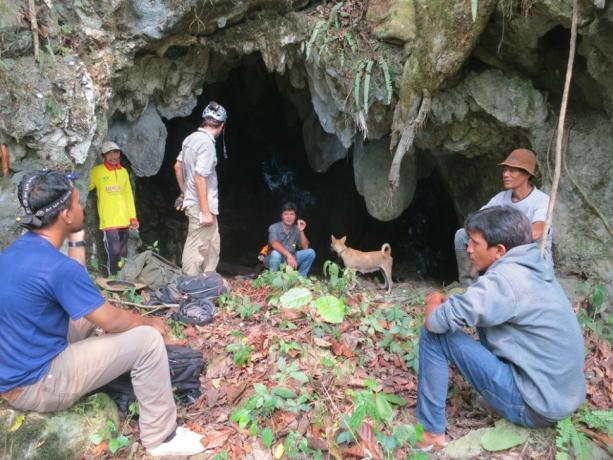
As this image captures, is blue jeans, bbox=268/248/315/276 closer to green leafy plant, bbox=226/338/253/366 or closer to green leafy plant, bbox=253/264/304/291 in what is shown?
green leafy plant, bbox=253/264/304/291

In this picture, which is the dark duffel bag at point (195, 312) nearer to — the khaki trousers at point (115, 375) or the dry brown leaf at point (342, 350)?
the dry brown leaf at point (342, 350)

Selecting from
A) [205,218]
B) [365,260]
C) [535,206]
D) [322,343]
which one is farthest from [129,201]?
[535,206]

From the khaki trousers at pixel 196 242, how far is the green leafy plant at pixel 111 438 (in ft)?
8.80

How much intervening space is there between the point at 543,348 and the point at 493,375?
0.34m

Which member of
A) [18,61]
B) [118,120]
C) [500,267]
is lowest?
[500,267]

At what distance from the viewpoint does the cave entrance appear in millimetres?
11250

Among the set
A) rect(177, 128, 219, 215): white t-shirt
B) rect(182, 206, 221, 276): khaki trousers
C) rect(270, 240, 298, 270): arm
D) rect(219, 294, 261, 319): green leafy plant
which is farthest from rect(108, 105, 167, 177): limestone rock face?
rect(219, 294, 261, 319): green leafy plant

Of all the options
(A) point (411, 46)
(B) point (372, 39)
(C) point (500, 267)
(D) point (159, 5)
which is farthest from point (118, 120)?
(C) point (500, 267)

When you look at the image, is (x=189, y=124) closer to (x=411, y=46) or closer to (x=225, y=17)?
(x=225, y=17)

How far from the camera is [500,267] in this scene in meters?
2.78

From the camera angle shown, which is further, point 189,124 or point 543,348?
point 189,124

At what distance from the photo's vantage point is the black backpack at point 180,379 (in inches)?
130

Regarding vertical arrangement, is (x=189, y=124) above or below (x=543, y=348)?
above

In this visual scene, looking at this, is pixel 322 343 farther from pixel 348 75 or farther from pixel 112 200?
pixel 348 75
